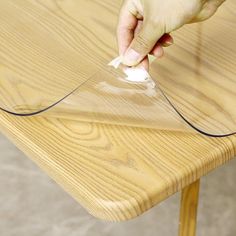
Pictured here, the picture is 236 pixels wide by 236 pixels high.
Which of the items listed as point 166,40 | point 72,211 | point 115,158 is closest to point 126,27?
point 166,40

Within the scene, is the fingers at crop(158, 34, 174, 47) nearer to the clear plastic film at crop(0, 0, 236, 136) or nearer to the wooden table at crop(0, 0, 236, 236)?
the clear plastic film at crop(0, 0, 236, 136)

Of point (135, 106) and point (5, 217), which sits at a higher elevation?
point (135, 106)

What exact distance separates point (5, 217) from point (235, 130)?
0.92 metres

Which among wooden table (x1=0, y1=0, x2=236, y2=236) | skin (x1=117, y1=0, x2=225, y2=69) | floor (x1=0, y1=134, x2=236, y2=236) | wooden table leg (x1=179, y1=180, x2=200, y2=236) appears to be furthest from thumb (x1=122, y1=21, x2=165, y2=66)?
floor (x1=0, y1=134, x2=236, y2=236)

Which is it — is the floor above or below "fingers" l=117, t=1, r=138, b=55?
below

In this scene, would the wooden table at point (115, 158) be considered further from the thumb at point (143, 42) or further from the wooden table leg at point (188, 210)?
the wooden table leg at point (188, 210)

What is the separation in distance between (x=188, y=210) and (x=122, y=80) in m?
0.33

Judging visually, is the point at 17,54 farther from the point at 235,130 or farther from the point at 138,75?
the point at 235,130

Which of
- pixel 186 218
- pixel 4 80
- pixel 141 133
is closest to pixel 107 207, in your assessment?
pixel 141 133

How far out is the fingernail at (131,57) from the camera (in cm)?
80

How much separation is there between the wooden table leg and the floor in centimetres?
44

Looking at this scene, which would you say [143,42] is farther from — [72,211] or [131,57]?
[72,211]

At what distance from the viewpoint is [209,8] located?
867 mm

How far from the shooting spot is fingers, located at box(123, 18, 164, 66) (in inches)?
31.5
